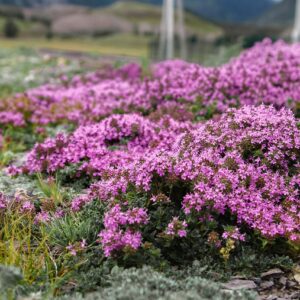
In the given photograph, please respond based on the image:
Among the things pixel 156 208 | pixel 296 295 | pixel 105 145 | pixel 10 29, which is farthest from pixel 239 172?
pixel 10 29

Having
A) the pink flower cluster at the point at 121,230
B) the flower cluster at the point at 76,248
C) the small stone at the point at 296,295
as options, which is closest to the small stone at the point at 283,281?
the small stone at the point at 296,295

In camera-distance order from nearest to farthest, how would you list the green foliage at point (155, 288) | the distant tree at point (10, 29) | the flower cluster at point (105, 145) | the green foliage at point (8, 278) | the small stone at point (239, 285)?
1. the green foliage at point (155, 288)
2. the green foliage at point (8, 278)
3. the small stone at point (239, 285)
4. the flower cluster at point (105, 145)
5. the distant tree at point (10, 29)

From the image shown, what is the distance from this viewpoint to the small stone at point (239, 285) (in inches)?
193

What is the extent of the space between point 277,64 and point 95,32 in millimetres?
51600

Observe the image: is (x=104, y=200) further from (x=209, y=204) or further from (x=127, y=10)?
(x=127, y=10)

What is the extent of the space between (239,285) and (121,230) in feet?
3.94

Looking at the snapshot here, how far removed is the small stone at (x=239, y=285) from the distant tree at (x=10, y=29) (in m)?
56.6

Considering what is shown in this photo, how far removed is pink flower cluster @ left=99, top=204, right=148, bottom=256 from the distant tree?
55992 millimetres

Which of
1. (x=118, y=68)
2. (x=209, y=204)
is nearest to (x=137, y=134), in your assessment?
(x=209, y=204)

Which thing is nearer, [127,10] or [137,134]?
[137,134]

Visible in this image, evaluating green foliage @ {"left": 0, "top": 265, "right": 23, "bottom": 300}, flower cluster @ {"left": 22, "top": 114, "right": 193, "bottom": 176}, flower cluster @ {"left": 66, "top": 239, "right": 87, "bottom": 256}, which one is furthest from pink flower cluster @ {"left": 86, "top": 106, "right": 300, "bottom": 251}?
green foliage @ {"left": 0, "top": 265, "right": 23, "bottom": 300}

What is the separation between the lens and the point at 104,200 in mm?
5984

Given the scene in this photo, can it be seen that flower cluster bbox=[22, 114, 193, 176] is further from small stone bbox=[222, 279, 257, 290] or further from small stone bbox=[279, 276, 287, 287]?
Answer: small stone bbox=[279, 276, 287, 287]

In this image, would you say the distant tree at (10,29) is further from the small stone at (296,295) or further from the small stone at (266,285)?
the small stone at (296,295)
